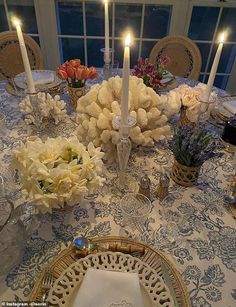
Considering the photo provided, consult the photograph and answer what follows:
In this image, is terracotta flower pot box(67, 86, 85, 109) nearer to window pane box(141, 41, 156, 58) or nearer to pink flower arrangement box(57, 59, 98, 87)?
pink flower arrangement box(57, 59, 98, 87)

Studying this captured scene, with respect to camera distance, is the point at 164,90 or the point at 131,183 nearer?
the point at 131,183

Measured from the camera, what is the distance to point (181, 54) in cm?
186

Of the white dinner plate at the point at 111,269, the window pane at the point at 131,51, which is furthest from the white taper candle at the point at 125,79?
Result: the window pane at the point at 131,51

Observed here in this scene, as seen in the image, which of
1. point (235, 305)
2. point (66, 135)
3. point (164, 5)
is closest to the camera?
point (235, 305)

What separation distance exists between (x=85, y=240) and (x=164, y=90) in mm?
896

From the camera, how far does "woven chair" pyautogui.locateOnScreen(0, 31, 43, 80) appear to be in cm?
176

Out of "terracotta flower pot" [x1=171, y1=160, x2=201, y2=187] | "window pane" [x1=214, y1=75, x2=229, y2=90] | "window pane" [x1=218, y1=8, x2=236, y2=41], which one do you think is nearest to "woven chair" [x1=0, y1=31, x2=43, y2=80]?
"terracotta flower pot" [x1=171, y1=160, x2=201, y2=187]

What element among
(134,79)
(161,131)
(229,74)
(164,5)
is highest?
(164,5)

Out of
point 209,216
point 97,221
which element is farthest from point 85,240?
point 209,216

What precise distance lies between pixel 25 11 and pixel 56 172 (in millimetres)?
2326

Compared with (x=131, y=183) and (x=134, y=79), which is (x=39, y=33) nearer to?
(x=134, y=79)

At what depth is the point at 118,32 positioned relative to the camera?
2.69m

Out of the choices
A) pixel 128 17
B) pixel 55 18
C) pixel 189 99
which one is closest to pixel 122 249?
pixel 189 99

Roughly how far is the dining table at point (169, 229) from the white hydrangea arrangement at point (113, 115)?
96mm
